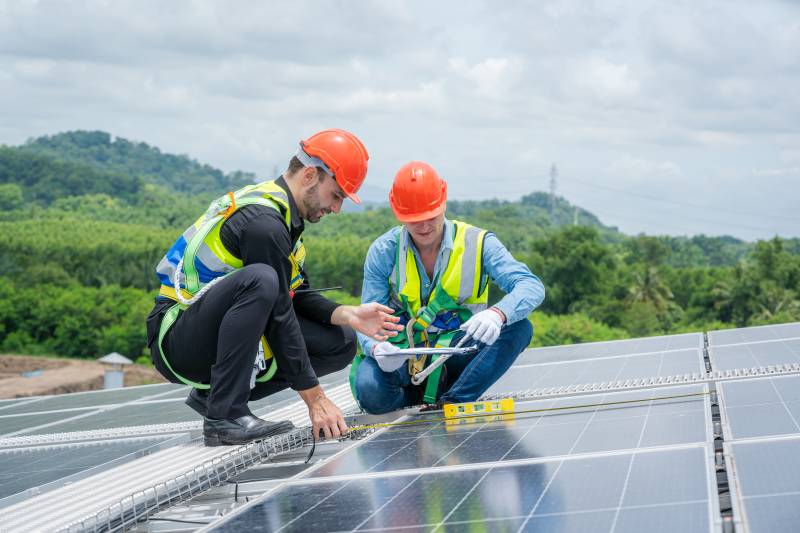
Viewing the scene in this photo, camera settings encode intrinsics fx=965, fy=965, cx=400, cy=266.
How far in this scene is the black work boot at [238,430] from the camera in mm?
4641

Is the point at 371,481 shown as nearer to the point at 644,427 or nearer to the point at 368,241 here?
the point at 644,427

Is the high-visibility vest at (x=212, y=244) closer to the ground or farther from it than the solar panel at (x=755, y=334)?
farther from it

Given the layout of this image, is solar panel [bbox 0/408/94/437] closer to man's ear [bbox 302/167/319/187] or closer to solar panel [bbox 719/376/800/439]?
man's ear [bbox 302/167/319/187]

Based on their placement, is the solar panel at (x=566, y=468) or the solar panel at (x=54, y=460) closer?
the solar panel at (x=566, y=468)

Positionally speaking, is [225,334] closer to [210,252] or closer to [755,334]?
[210,252]

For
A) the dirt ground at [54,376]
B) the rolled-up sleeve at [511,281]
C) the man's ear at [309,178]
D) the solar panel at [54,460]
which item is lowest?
the dirt ground at [54,376]

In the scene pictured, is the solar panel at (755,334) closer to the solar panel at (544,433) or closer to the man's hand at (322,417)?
the solar panel at (544,433)

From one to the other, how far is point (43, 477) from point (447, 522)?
243cm

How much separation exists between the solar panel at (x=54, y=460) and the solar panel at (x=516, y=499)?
147cm

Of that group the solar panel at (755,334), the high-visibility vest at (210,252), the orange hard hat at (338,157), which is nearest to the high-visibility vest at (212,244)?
the high-visibility vest at (210,252)

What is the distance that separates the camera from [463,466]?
3766 millimetres

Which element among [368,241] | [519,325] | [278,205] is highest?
[368,241]

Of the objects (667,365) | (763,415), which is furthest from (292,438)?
(667,365)

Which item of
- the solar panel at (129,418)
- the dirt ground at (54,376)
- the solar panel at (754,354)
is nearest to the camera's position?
the solar panel at (754,354)
